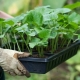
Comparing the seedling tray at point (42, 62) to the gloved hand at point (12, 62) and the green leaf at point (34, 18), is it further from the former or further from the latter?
the green leaf at point (34, 18)

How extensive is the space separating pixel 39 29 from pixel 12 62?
0.55 feet

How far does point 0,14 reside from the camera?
1.43m

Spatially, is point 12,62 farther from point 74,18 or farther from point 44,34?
point 74,18

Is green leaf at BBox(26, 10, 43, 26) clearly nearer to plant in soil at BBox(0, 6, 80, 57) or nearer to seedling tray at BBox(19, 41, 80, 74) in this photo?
plant in soil at BBox(0, 6, 80, 57)

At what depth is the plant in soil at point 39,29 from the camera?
114 centimetres

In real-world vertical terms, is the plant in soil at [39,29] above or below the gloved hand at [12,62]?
above

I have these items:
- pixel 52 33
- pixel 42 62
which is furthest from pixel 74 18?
pixel 42 62

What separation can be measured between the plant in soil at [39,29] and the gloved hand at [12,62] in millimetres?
63

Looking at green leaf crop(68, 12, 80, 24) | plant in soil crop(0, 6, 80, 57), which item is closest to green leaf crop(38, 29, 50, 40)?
plant in soil crop(0, 6, 80, 57)

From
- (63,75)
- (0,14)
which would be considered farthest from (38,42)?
(63,75)

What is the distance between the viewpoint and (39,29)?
117 centimetres

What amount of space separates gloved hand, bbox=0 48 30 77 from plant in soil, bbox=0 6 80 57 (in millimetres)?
63

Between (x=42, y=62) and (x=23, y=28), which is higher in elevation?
(x=23, y=28)

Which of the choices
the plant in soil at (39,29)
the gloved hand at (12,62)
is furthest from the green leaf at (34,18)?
the gloved hand at (12,62)
